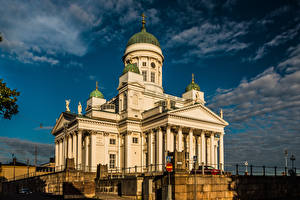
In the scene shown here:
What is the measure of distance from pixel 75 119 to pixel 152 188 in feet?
95.6

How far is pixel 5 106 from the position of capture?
20.8 m

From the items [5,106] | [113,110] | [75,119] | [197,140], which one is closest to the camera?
A: [5,106]

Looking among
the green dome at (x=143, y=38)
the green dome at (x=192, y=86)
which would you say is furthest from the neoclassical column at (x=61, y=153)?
the green dome at (x=192, y=86)

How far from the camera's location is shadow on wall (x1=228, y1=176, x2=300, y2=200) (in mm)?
27391

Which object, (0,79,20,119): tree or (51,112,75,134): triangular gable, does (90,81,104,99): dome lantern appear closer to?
(51,112,75,134): triangular gable

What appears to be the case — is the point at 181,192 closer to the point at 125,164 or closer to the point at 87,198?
the point at 87,198

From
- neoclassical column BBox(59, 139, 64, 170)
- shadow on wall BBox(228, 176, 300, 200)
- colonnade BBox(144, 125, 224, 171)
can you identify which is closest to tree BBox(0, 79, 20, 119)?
shadow on wall BBox(228, 176, 300, 200)

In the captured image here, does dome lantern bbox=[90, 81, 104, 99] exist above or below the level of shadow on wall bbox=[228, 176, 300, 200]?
above

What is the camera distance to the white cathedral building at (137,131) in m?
49.7

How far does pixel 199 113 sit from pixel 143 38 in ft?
83.4

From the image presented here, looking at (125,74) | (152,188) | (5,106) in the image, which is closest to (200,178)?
(152,188)

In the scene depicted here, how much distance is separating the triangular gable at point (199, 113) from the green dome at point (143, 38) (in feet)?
77.5

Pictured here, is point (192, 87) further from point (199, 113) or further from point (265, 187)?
point (265, 187)

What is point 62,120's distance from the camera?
59375mm
